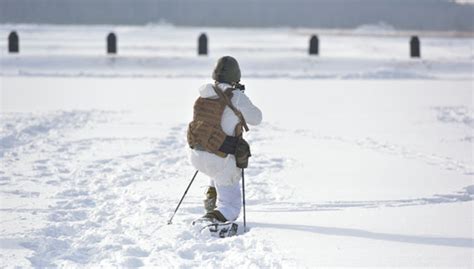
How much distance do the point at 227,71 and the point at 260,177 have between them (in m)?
2.12

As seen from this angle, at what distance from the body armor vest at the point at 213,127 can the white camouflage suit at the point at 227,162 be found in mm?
42

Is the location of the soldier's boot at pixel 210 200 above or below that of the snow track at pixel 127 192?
above

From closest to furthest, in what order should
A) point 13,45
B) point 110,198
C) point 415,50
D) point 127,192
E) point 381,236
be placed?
point 381,236 → point 110,198 → point 127,192 → point 13,45 → point 415,50

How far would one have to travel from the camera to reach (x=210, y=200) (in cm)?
505

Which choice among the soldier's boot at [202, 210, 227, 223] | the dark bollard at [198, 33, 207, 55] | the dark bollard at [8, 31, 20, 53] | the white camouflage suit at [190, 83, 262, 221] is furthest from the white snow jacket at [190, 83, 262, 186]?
the dark bollard at [8, 31, 20, 53]

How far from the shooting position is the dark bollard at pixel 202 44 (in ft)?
69.4

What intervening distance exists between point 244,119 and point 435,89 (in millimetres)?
11203

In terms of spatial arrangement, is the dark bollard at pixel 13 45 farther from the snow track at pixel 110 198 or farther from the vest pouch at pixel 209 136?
the vest pouch at pixel 209 136

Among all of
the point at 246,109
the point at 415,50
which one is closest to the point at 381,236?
the point at 246,109

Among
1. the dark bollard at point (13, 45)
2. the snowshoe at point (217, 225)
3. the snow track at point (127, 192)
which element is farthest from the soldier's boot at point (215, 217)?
the dark bollard at point (13, 45)

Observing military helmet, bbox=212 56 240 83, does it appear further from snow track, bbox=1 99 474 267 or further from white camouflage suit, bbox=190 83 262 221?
snow track, bbox=1 99 474 267

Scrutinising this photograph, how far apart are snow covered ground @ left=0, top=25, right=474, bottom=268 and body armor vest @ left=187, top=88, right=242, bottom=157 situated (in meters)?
0.58

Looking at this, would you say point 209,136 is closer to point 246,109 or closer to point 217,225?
point 246,109

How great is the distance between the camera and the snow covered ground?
4.29 meters
